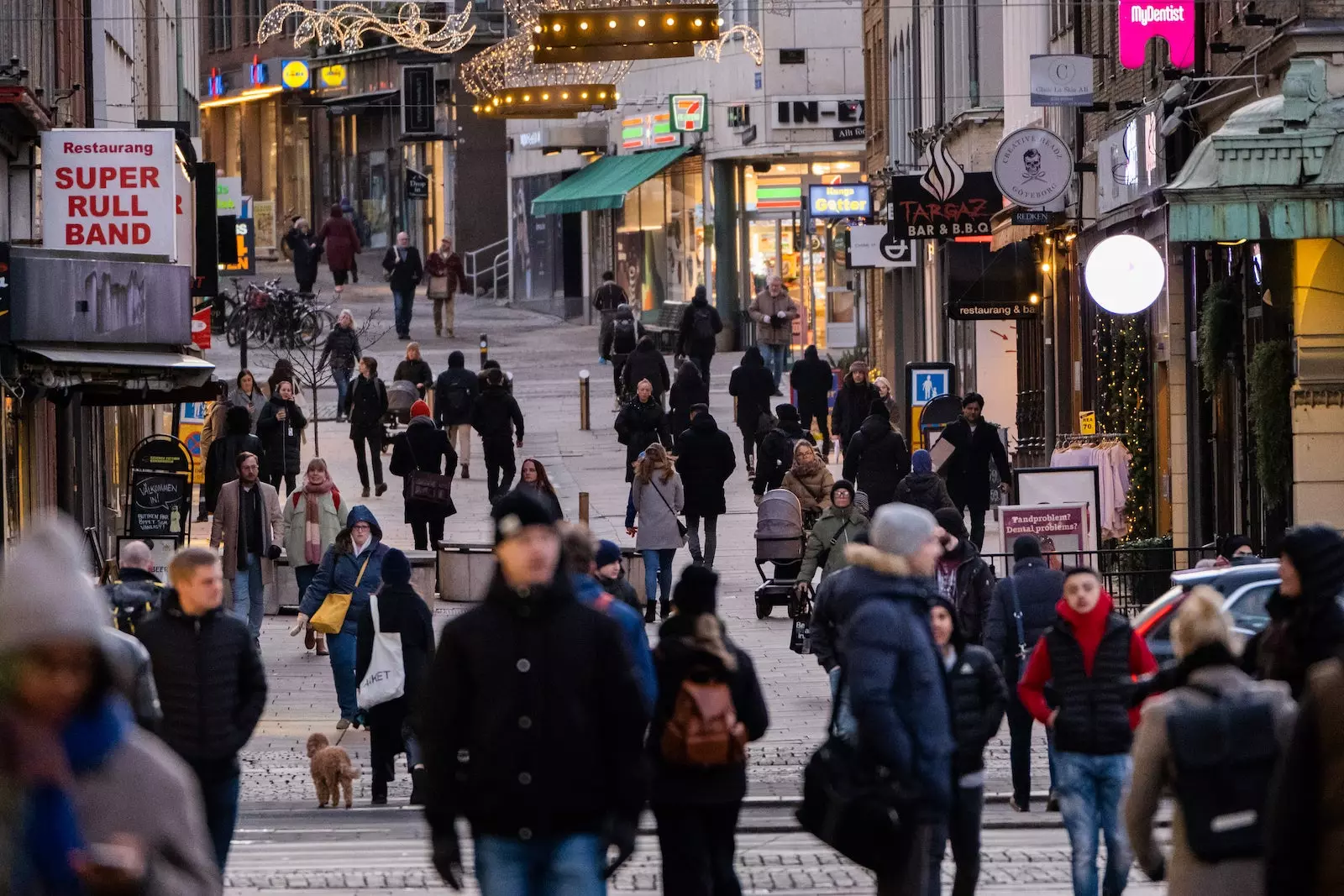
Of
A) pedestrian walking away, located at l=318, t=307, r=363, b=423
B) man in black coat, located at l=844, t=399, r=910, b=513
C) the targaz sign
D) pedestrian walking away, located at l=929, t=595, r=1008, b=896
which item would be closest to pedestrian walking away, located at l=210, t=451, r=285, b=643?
the targaz sign

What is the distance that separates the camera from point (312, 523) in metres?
20.0

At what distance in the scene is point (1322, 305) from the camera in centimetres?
1798

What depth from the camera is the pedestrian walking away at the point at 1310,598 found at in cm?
753

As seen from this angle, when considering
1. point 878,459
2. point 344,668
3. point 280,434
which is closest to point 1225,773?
point 344,668

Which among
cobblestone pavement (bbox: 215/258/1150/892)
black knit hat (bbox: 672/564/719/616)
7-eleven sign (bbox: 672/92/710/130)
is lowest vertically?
cobblestone pavement (bbox: 215/258/1150/892)

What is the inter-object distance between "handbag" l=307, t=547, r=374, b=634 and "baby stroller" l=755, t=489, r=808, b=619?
238 inches

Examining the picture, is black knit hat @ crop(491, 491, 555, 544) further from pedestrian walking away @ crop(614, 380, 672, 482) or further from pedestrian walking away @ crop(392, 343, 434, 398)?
pedestrian walking away @ crop(392, 343, 434, 398)

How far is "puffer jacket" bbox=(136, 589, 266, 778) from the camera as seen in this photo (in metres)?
9.61

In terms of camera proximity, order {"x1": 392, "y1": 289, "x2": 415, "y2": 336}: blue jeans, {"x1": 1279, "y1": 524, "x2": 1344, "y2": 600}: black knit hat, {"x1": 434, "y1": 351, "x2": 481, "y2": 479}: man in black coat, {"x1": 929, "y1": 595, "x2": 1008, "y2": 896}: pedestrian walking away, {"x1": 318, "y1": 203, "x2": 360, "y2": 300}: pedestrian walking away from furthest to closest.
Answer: {"x1": 318, "y1": 203, "x2": 360, "y2": 300}: pedestrian walking away
{"x1": 392, "y1": 289, "x2": 415, "y2": 336}: blue jeans
{"x1": 434, "y1": 351, "x2": 481, "y2": 479}: man in black coat
{"x1": 929, "y1": 595, "x2": 1008, "y2": 896}: pedestrian walking away
{"x1": 1279, "y1": 524, "x2": 1344, "y2": 600}: black knit hat

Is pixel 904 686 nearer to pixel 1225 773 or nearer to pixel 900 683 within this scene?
pixel 900 683

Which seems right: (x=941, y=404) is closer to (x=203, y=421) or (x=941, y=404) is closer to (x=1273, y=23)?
(x=203, y=421)

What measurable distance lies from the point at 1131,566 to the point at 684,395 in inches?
442

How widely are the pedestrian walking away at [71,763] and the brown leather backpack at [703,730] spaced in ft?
12.6

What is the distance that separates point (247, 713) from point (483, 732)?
3.30 metres
